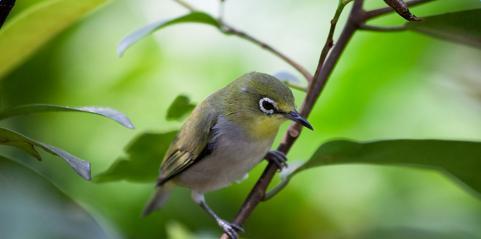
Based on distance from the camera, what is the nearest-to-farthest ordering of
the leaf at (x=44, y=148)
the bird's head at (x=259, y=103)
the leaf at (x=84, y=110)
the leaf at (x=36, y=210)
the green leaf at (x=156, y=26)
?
the leaf at (x=44, y=148) → the leaf at (x=84, y=110) → the leaf at (x=36, y=210) → the green leaf at (x=156, y=26) → the bird's head at (x=259, y=103)

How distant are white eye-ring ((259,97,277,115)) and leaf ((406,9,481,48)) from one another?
23.3 inches

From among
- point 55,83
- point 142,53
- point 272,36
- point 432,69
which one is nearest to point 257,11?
point 272,36

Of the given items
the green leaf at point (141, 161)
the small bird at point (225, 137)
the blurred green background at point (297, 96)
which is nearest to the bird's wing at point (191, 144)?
the small bird at point (225, 137)

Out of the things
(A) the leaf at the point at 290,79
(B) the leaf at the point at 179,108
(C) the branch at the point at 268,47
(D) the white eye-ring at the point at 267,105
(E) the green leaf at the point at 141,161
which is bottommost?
(D) the white eye-ring at the point at 267,105

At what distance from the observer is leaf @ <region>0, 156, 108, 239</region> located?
1.44m

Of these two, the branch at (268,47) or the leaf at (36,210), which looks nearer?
the leaf at (36,210)

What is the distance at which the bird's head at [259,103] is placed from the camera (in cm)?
218

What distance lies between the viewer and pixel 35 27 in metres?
1.71

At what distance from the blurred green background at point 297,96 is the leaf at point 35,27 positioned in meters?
0.46

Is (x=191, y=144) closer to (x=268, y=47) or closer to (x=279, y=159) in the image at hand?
(x=279, y=159)

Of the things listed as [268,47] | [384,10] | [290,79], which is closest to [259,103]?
[290,79]

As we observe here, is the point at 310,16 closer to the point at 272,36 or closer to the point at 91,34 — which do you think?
the point at 272,36

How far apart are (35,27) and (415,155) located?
0.93 meters

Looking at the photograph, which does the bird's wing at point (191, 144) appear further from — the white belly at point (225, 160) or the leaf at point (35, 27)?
the leaf at point (35, 27)
